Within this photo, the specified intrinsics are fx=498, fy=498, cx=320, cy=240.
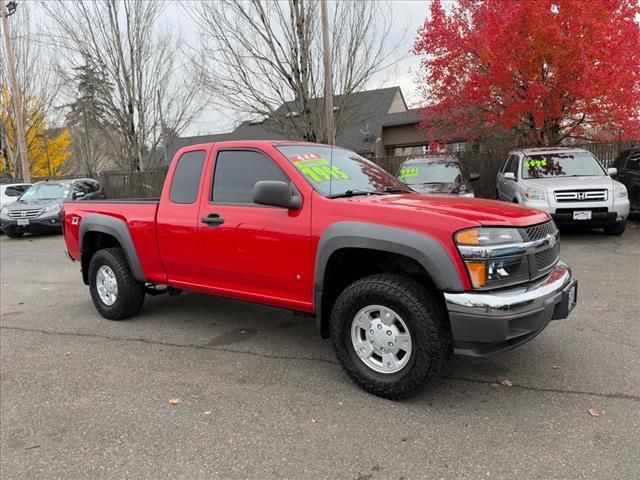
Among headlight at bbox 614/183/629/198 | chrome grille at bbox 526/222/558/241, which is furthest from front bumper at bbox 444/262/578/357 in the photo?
headlight at bbox 614/183/629/198

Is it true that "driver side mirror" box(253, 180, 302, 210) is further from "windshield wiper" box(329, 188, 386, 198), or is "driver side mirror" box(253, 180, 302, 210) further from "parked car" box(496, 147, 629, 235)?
"parked car" box(496, 147, 629, 235)

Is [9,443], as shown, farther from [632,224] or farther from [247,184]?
[632,224]

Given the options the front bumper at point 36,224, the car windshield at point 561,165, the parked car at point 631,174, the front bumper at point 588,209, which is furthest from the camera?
the front bumper at point 36,224

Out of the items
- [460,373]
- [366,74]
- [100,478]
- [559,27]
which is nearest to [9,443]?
[100,478]

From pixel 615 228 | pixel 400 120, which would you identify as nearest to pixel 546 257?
pixel 615 228

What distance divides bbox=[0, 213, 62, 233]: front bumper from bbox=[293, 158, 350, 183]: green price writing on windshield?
38.7 ft

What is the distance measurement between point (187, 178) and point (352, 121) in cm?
1305

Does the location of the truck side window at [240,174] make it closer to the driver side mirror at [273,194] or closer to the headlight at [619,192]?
the driver side mirror at [273,194]

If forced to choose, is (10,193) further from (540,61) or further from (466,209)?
(466,209)

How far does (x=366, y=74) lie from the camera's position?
559 inches

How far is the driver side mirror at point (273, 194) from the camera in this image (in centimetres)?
355

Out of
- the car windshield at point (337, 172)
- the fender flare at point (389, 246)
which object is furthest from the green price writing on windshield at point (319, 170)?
the fender flare at point (389, 246)

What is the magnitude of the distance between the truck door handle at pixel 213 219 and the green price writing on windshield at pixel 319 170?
31.8 inches

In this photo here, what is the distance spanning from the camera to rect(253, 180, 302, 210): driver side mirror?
3551 millimetres
